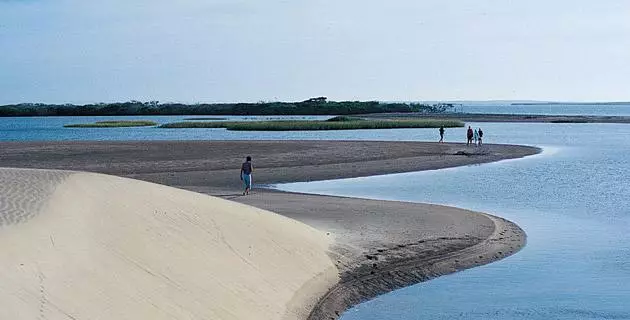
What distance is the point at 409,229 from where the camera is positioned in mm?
21719

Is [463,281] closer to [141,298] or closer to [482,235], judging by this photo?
[482,235]

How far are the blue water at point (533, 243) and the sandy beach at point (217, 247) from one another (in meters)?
0.80

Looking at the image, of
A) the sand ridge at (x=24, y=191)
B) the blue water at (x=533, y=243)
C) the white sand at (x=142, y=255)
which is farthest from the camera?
the blue water at (x=533, y=243)

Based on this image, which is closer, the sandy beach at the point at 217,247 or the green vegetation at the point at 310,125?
the sandy beach at the point at 217,247

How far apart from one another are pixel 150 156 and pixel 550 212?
91.9 ft

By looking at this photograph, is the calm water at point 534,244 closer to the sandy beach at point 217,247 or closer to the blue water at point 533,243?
the blue water at point 533,243

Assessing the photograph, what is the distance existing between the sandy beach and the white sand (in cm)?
3

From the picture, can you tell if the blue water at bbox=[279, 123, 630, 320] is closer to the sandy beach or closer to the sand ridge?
the sandy beach

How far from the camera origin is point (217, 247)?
49.5ft

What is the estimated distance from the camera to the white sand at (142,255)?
1068 centimetres

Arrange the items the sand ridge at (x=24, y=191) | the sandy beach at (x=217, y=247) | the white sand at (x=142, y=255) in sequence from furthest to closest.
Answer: the sand ridge at (x=24, y=191) → the sandy beach at (x=217, y=247) → the white sand at (x=142, y=255)

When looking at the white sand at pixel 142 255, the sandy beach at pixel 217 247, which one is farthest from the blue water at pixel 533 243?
the white sand at pixel 142 255

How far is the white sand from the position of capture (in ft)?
35.0

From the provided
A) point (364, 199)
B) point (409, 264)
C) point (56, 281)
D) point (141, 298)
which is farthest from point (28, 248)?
point (364, 199)
